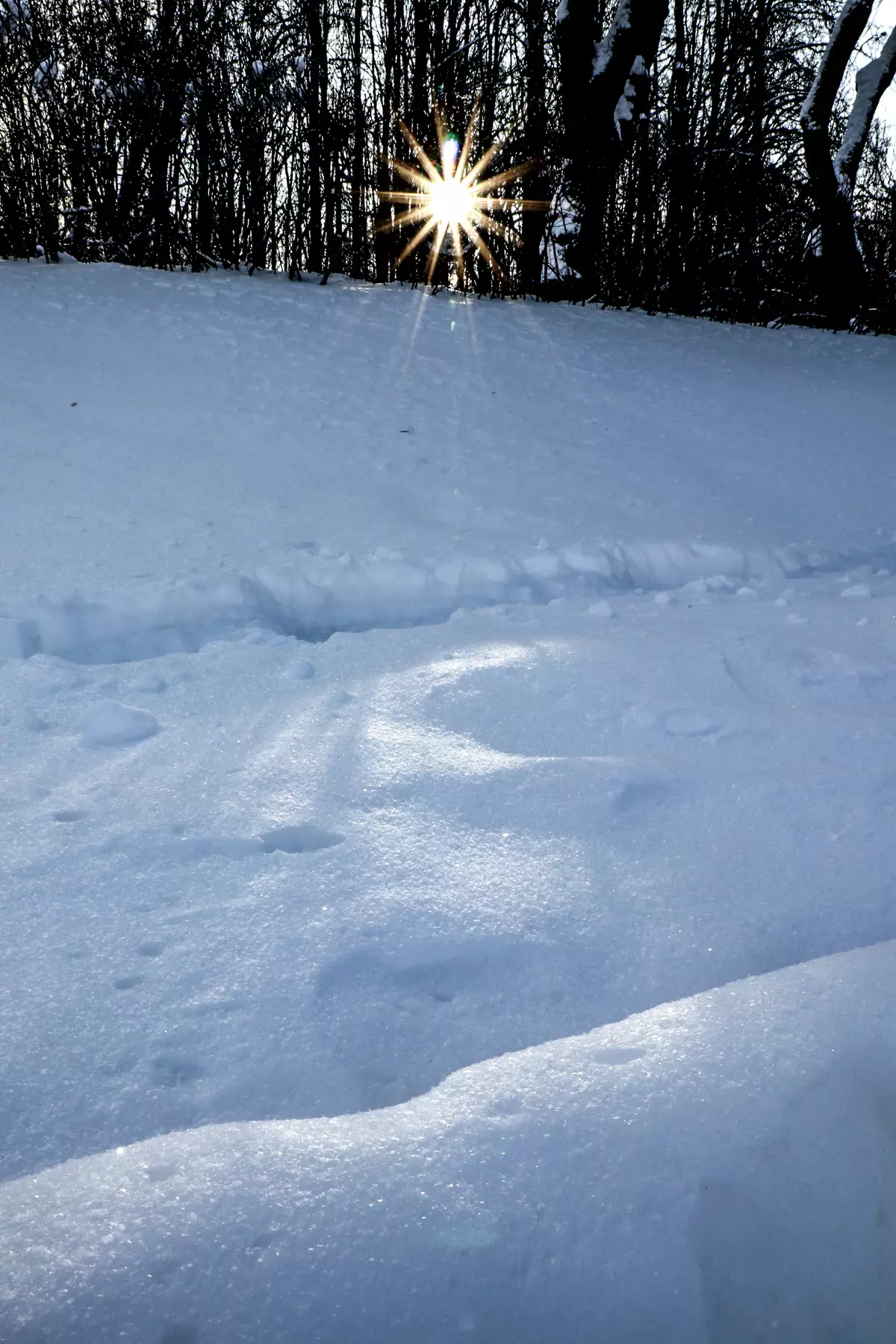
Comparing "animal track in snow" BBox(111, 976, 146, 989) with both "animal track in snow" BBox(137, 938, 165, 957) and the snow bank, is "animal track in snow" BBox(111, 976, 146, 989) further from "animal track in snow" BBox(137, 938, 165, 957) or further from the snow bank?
the snow bank

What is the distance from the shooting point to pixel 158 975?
3.98 feet

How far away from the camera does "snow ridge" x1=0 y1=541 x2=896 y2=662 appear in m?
2.36

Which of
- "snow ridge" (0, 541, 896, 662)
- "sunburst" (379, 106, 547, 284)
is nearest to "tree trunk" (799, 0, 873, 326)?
"sunburst" (379, 106, 547, 284)

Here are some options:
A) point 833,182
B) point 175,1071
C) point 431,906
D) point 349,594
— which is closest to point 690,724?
point 431,906

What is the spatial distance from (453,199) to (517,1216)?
719 centimetres

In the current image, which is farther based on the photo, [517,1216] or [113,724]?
[113,724]

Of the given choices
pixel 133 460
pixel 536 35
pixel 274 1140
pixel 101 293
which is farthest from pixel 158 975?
pixel 536 35

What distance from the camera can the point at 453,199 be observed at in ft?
21.9

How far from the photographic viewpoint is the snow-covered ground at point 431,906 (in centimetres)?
81

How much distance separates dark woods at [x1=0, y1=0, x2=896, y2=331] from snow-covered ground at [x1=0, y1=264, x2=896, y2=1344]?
3232 millimetres

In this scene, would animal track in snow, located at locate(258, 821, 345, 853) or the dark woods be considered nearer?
animal track in snow, located at locate(258, 821, 345, 853)

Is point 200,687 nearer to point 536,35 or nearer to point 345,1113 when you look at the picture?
point 345,1113

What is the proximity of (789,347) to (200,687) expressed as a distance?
6.01 m

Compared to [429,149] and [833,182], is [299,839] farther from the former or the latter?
[833,182]
